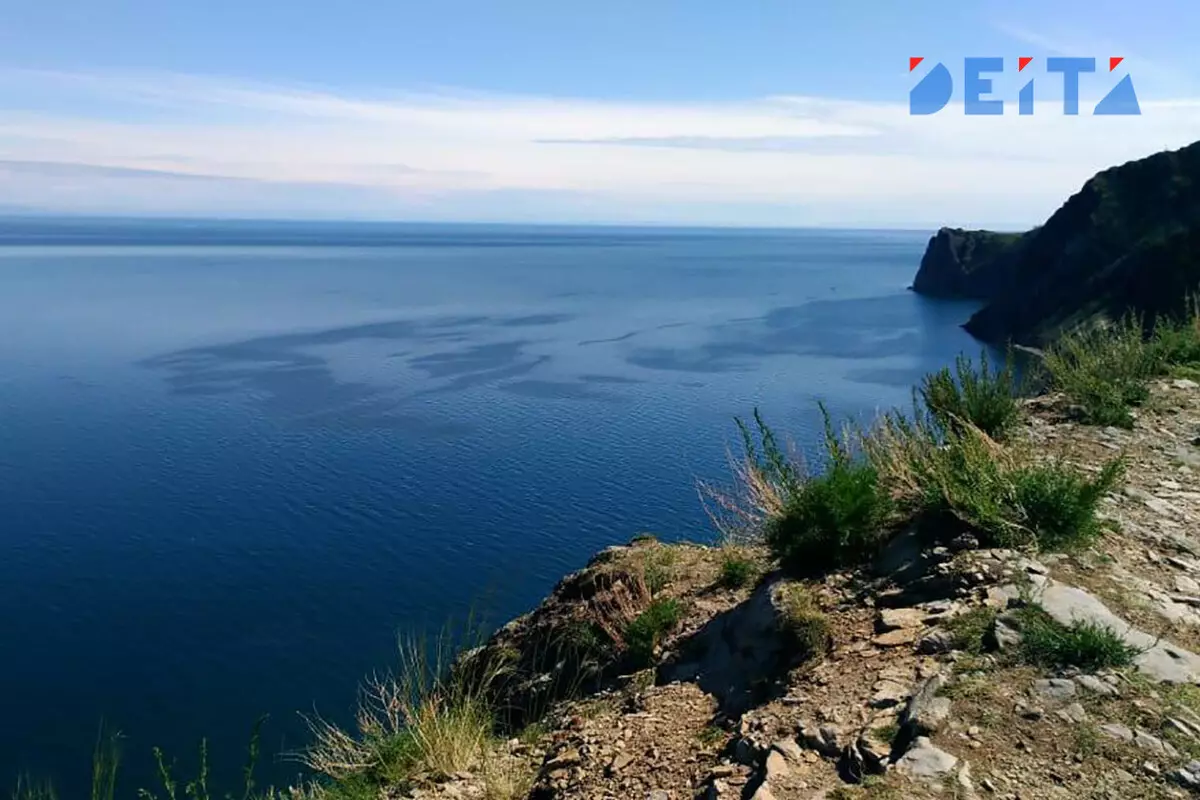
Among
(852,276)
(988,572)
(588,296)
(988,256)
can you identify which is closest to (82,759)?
(988,572)

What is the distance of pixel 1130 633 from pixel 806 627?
2030 millimetres

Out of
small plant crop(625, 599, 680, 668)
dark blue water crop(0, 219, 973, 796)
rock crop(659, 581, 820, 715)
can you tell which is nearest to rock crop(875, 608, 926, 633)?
rock crop(659, 581, 820, 715)

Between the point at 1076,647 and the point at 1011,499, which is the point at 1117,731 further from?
the point at 1011,499

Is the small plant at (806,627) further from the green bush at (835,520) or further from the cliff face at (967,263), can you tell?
the cliff face at (967,263)

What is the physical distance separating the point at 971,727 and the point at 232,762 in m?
18.9

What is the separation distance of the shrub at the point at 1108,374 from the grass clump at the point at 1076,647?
5493 mm

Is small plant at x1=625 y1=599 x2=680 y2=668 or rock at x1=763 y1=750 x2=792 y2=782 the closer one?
rock at x1=763 y1=750 x2=792 y2=782

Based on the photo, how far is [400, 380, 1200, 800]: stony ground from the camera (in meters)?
4.40

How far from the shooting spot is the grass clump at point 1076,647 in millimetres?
5004

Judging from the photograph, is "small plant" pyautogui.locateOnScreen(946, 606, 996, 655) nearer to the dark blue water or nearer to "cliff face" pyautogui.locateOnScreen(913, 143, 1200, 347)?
the dark blue water

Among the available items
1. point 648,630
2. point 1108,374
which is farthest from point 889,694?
point 1108,374

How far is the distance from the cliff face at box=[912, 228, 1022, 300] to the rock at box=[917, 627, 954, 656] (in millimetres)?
112977

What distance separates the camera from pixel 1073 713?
465 centimetres

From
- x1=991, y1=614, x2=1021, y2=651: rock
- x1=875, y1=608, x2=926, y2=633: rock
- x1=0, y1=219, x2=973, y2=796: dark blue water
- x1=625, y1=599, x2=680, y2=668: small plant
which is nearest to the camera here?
x1=991, y1=614, x2=1021, y2=651: rock
